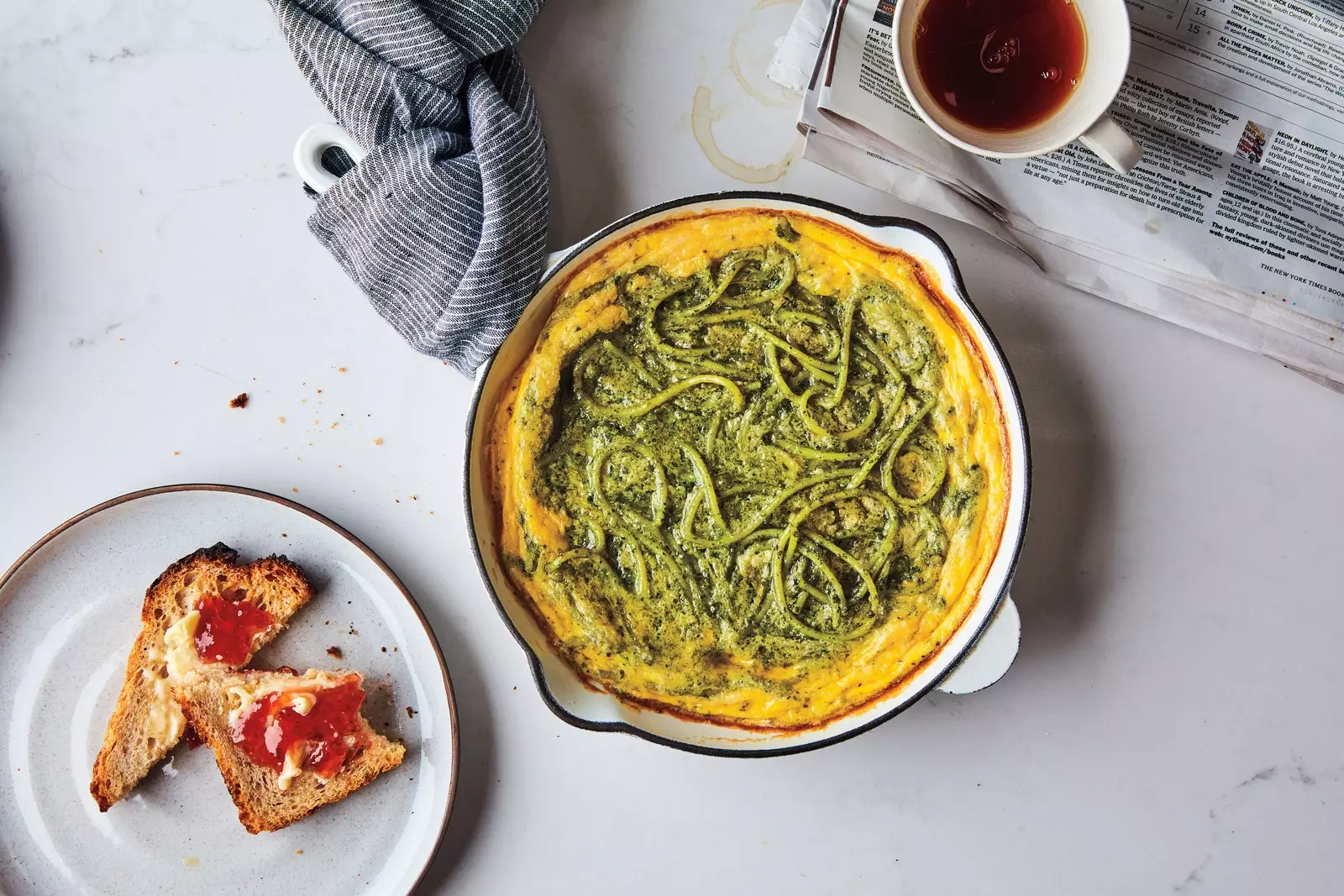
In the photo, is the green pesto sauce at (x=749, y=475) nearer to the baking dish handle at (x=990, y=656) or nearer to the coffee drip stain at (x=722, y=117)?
the baking dish handle at (x=990, y=656)

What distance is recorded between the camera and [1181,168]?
2.32 metres

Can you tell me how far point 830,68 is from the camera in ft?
7.21

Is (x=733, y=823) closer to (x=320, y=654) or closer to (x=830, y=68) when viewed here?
(x=320, y=654)

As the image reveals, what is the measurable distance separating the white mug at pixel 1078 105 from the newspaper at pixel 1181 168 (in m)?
0.18

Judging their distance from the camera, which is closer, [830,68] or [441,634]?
[830,68]

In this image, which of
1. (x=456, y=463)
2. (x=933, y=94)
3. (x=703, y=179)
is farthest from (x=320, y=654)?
(x=933, y=94)

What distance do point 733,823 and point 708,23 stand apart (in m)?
2.12

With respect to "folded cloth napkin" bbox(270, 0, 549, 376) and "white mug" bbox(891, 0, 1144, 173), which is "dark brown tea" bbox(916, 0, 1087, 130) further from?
"folded cloth napkin" bbox(270, 0, 549, 376)

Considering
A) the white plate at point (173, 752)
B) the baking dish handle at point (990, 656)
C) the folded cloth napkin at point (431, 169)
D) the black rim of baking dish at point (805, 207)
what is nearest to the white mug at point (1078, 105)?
the black rim of baking dish at point (805, 207)

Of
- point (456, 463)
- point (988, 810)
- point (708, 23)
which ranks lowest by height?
point (988, 810)

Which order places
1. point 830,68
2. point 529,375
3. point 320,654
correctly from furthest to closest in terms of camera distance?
1. point 320,654
2. point 830,68
3. point 529,375

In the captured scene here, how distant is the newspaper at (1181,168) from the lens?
7.38 feet

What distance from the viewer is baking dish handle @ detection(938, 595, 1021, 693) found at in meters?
2.04

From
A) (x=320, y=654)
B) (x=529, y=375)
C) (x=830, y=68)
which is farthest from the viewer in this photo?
(x=320, y=654)
